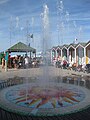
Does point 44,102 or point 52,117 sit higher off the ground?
point 44,102

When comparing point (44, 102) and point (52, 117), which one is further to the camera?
point (44, 102)

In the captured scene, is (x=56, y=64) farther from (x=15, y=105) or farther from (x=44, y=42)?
(x=15, y=105)

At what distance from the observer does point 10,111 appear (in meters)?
5.09

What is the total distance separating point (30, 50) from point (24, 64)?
250 cm

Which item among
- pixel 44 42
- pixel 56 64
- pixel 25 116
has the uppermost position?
pixel 44 42

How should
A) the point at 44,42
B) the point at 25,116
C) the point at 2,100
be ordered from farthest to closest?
the point at 44,42 → the point at 2,100 → the point at 25,116

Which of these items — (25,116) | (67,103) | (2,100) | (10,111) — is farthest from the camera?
(2,100)

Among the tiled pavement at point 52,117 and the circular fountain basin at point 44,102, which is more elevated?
the circular fountain basin at point 44,102

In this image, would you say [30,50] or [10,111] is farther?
[30,50]

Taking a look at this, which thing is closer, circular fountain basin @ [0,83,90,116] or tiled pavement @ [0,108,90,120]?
tiled pavement @ [0,108,90,120]

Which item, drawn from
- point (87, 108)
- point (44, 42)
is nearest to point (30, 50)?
point (44, 42)

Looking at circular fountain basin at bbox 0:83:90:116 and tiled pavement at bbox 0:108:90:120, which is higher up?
circular fountain basin at bbox 0:83:90:116

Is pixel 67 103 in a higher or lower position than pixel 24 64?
lower

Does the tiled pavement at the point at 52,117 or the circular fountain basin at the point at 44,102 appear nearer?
the tiled pavement at the point at 52,117
